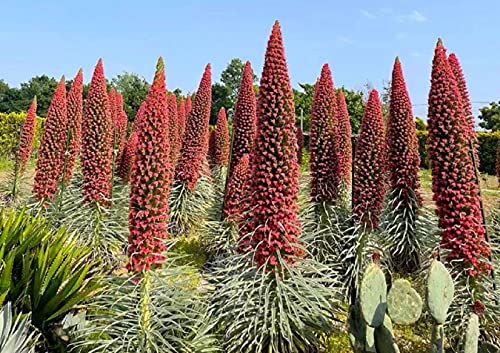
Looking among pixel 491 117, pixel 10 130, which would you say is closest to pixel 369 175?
pixel 10 130

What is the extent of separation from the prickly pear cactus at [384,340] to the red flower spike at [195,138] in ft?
17.4

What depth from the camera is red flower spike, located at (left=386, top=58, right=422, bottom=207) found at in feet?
16.7

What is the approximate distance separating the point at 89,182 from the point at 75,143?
2.64 ft

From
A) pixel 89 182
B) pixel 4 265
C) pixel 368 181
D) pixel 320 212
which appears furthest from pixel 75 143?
pixel 368 181

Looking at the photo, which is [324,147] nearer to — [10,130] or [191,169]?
[191,169]

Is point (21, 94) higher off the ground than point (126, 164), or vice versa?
point (21, 94)

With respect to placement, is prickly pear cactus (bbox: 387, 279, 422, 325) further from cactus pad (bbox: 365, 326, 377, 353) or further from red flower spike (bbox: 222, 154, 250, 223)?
red flower spike (bbox: 222, 154, 250, 223)

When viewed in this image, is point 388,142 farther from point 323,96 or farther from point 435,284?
point 435,284

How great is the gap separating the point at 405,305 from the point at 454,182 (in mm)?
1516

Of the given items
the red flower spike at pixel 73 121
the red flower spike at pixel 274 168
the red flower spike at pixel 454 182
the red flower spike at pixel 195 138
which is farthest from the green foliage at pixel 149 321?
the red flower spike at pixel 195 138

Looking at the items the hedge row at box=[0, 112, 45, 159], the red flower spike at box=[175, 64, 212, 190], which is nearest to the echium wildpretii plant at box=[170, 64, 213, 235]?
the red flower spike at box=[175, 64, 212, 190]

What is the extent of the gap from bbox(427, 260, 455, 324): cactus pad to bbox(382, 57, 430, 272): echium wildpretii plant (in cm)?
275

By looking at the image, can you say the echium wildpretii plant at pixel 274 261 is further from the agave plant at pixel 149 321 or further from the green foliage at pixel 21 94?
the green foliage at pixel 21 94

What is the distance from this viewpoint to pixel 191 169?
25.1ft
